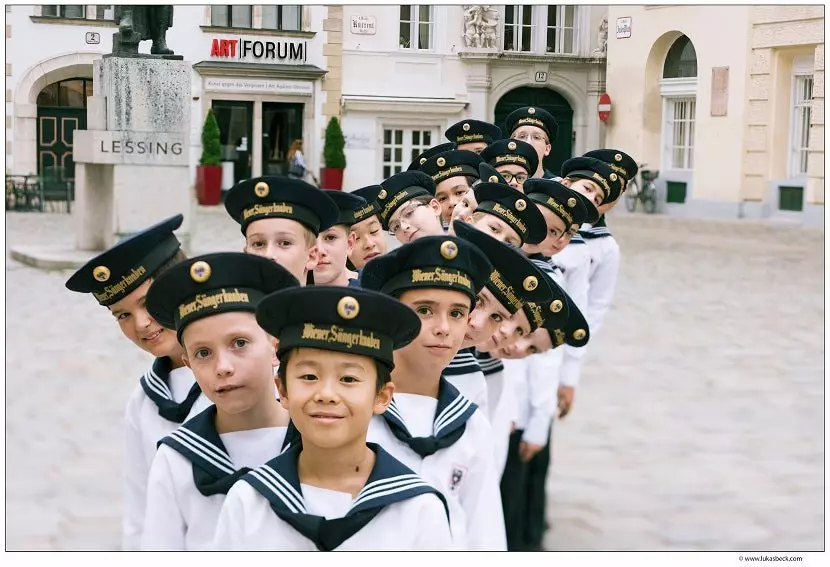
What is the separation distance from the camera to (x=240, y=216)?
329 centimetres

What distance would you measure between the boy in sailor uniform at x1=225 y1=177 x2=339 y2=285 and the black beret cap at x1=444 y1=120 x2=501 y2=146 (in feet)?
7.31

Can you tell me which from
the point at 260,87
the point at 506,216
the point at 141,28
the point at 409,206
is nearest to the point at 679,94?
the point at 260,87

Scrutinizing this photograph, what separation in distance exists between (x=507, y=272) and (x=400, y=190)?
143 centimetres

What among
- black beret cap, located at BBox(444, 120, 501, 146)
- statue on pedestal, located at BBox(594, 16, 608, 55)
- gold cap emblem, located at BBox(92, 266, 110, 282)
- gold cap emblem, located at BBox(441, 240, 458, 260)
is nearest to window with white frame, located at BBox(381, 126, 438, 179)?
black beret cap, located at BBox(444, 120, 501, 146)

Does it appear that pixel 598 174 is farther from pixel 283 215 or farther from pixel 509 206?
pixel 283 215

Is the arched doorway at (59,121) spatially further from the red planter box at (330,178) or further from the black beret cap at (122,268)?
the black beret cap at (122,268)

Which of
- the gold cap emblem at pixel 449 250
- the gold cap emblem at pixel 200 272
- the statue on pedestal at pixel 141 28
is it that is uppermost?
the statue on pedestal at pixel 141 28

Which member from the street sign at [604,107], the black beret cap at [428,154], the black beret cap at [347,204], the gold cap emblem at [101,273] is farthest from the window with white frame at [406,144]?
the gold cap emblem at [101,273]

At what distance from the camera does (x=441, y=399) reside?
2.71 meters

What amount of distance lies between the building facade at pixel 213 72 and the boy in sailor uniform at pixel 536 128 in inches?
35.6

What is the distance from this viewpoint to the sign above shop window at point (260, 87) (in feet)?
21.9

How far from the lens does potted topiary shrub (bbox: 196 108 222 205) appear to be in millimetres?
8094

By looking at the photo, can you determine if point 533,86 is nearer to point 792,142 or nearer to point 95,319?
point 95,319

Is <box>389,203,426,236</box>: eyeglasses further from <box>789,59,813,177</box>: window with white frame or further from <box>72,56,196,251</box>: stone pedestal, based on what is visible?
<box>72,56,196,251</box>: stone pedestal
